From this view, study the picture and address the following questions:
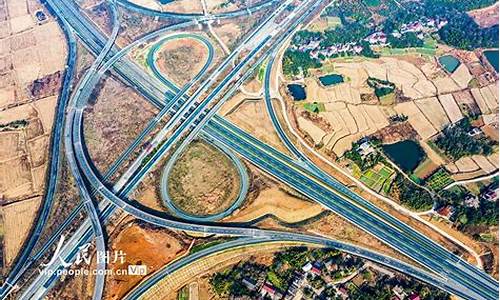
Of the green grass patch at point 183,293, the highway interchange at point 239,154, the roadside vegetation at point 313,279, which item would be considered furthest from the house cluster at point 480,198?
the green grass patch at point 183,293

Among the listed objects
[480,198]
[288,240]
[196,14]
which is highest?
[196,14]

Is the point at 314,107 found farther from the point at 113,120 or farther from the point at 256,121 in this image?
the point at 113,120

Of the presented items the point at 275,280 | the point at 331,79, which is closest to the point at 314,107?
the point at 331,79

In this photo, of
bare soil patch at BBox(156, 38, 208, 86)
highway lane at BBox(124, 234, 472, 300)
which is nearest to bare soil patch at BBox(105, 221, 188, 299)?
highway lane at BBox(124, 234, 472, 300)

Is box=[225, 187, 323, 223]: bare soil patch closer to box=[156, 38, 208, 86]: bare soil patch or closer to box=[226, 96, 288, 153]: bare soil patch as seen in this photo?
box=[226, 96, 288, 153]: bare soil patch

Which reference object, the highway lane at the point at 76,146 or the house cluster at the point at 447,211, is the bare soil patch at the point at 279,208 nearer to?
the house cluster at the point at 447,211

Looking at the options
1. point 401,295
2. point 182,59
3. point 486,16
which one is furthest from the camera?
point 486,16

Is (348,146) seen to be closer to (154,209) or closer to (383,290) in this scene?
(383,290)
